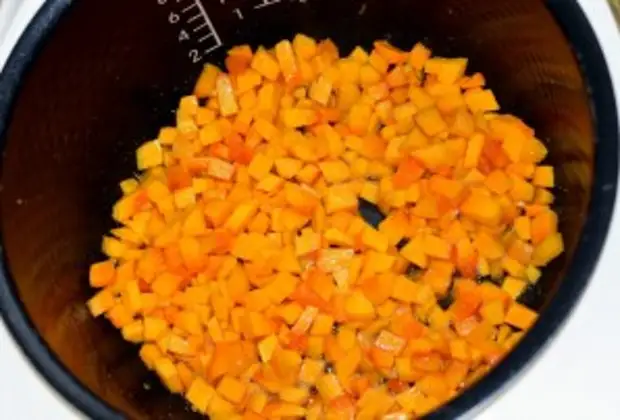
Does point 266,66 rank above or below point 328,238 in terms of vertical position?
above

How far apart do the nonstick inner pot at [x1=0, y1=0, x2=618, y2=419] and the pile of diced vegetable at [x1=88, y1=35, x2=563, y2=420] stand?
0.08 feet

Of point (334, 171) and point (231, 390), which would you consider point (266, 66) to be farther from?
point (231, 390)

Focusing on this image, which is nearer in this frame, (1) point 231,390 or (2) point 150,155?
(1) point 231,390

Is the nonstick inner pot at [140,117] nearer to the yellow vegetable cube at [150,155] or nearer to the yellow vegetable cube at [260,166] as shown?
the yellow vegetable cube at [150,155]

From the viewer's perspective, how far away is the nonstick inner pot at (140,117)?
3.52 feet

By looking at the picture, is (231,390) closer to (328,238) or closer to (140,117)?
(328,238)

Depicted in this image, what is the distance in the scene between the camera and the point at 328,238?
1320mm

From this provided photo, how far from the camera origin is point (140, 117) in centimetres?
140

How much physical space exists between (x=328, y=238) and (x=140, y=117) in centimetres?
29

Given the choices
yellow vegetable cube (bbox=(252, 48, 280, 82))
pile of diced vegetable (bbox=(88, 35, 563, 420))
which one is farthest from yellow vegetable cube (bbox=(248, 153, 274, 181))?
yellow vegetable cube (bbox=(252, 48, 280, 82))

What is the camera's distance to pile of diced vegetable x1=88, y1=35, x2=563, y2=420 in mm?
1267

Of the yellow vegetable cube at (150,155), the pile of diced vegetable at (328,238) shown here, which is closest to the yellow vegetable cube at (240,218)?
the pile of diced vegetable at (328,238)

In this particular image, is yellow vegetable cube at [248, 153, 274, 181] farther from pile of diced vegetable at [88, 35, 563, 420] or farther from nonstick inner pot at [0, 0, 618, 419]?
nonstick inner pot at [0, 0, 618, 419]

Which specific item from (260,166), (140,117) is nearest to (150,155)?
(140,117)
